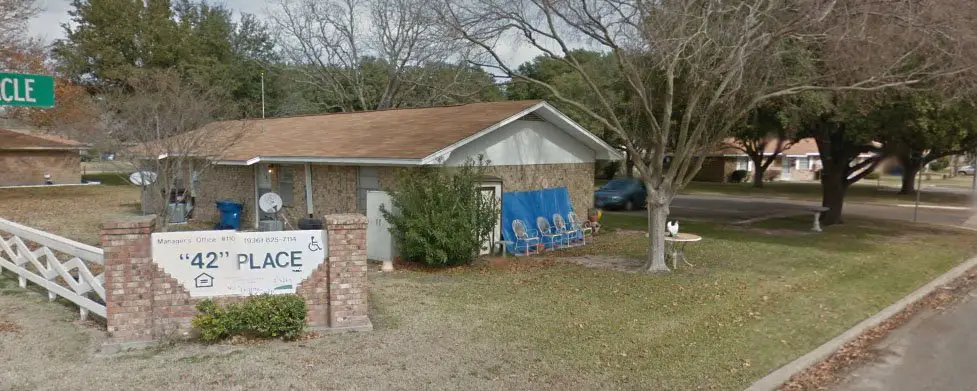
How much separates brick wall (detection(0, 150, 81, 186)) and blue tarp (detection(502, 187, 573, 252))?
110 feet

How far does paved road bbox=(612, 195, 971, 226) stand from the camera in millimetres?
24173

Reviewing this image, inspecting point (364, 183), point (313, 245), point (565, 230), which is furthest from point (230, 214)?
point (313, 245)

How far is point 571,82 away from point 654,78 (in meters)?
22.8

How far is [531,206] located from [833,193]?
11571mm

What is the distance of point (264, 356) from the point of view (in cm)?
684

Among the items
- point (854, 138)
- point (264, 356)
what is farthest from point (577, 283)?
point (854, 138)

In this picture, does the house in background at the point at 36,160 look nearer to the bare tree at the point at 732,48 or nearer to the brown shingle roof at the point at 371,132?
the brown shingle roof at the point at 371,132

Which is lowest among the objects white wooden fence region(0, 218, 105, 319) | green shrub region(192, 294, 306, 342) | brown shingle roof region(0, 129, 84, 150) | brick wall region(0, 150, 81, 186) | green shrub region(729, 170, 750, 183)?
green shrub region(192, 294, 306, 342)

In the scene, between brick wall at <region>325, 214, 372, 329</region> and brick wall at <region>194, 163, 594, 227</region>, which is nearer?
brick wall at <region>325, 214, 372, 329</region>

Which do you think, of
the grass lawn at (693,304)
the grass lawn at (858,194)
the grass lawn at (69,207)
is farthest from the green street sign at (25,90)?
the grass lawn at (858,194)

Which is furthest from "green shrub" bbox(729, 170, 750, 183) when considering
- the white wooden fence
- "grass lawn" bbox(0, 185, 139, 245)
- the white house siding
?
the white wooden fence

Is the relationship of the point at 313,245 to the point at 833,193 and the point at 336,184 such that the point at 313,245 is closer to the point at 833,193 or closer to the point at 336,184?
the point at 336,184

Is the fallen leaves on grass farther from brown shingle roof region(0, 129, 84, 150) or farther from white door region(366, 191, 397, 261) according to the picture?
brown shingle roof region(0, 129, 84, 150)

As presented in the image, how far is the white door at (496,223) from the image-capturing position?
47.5ft
